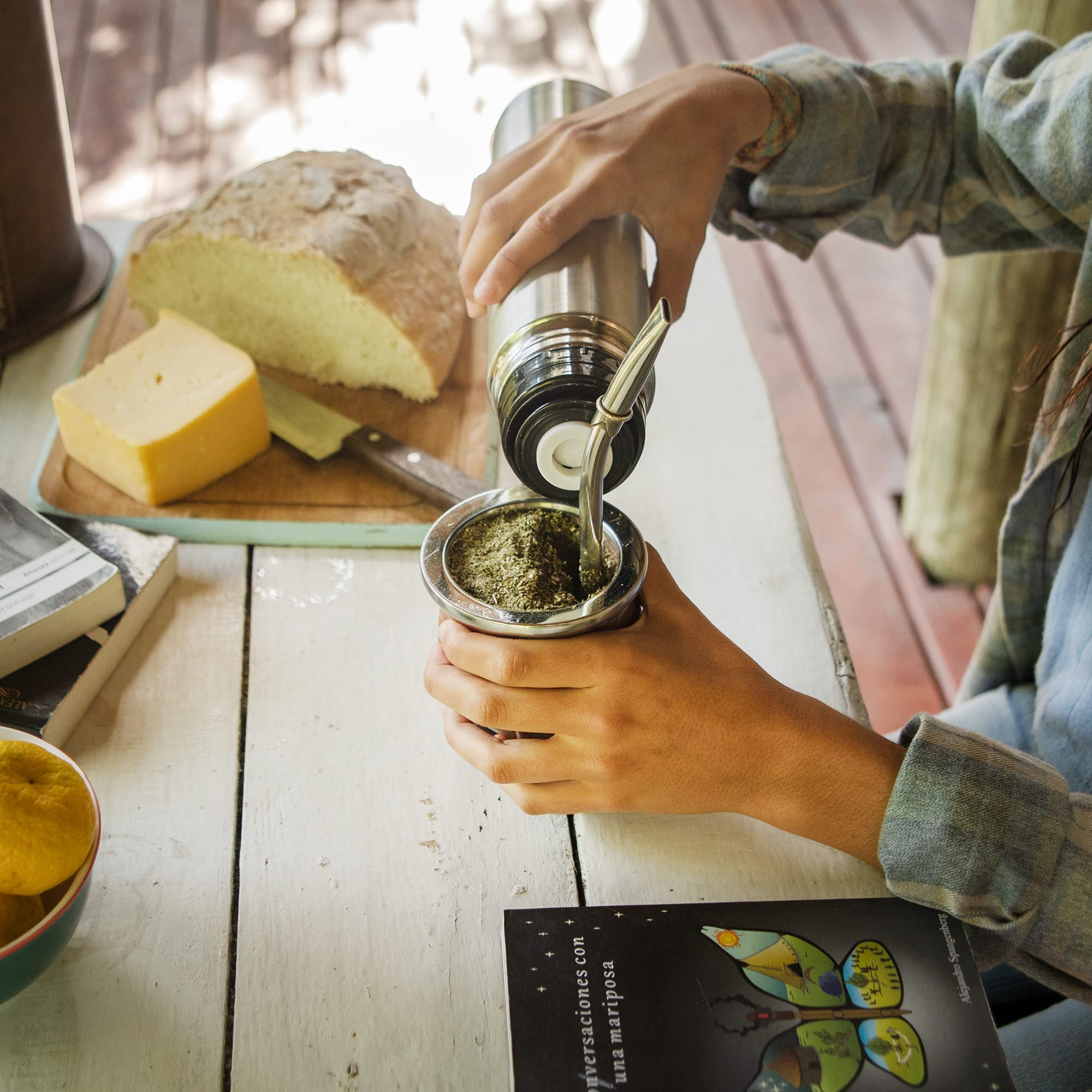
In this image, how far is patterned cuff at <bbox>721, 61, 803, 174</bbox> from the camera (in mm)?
912

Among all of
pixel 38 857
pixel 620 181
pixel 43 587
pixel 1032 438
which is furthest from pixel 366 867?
pixel 1032 438

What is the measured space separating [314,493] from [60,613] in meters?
0.26

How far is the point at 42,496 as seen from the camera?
2.98 feet

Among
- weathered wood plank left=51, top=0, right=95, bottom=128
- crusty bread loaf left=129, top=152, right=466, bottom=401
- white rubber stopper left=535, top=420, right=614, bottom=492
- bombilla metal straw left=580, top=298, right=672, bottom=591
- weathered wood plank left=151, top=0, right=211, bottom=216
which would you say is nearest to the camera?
bombilla metal straw left=580, top=298, right=672, bottom=591

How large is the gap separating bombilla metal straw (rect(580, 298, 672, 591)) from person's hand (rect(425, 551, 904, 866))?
0.05 m

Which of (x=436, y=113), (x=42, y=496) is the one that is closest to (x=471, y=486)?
(x=42, y=496)

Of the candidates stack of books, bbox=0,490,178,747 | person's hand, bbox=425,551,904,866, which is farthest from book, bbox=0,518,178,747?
person's hand, bbox=425,551,904,866

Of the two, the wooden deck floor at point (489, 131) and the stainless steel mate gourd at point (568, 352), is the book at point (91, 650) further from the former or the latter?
the wooden deck floor at point (489, 131)

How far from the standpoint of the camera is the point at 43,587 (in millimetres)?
746

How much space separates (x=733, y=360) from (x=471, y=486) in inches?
14.2

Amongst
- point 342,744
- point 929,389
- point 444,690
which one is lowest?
point 929,389

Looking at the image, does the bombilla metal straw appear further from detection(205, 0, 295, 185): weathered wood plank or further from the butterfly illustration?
detection(205, 0, 295, 185): weathered wood plank

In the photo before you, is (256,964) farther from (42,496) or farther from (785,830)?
(42,496)

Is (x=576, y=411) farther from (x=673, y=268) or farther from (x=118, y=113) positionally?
(x=118, y=113)
